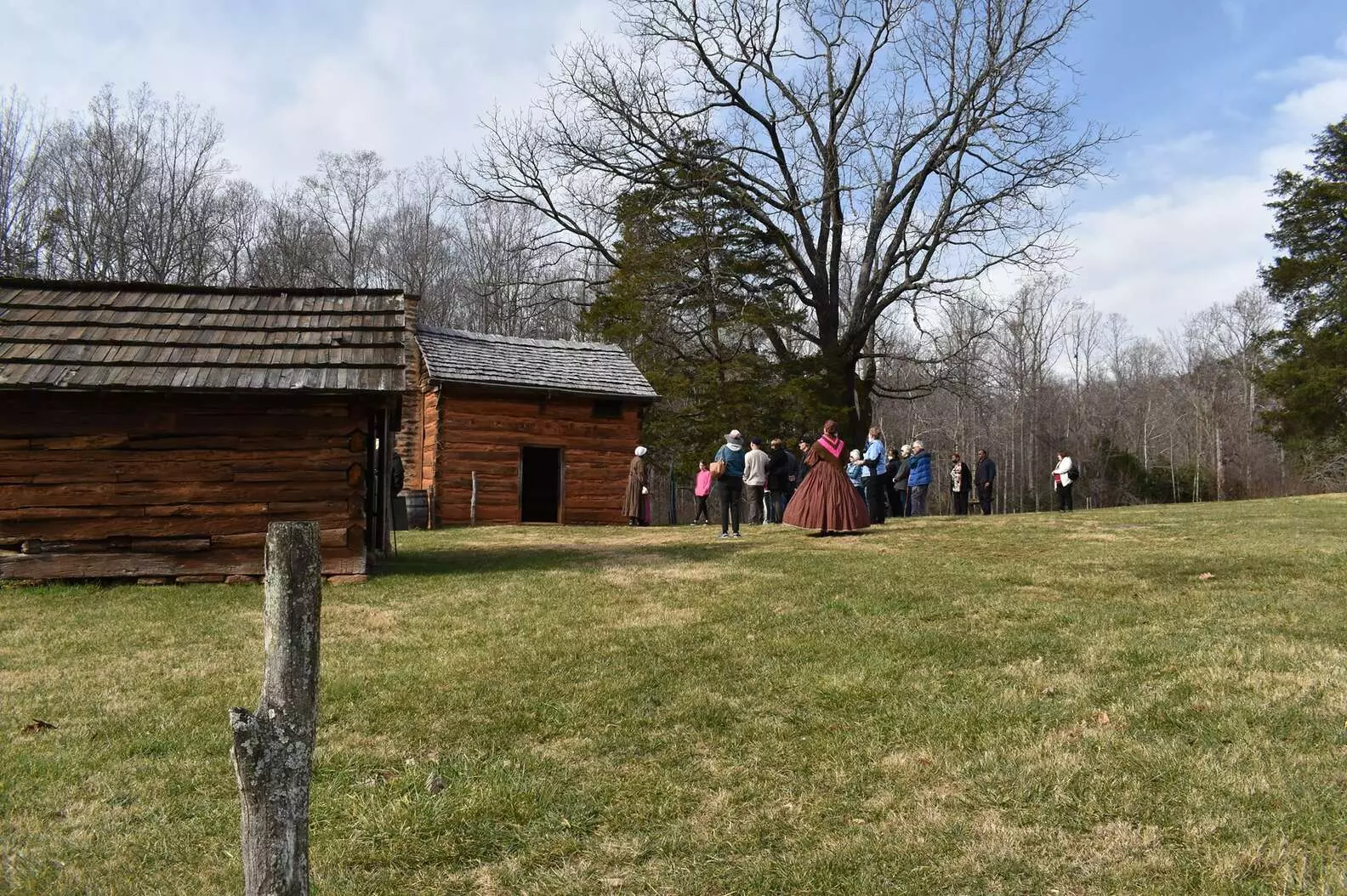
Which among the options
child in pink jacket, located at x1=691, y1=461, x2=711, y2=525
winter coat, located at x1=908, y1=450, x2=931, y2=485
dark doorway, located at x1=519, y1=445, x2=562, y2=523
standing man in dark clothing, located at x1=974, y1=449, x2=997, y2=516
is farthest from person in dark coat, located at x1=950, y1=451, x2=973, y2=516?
dark doorway, located at x1=519, y1=445, x2=562, y2=523

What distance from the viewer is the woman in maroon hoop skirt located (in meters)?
14.1

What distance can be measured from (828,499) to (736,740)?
31.9 feet

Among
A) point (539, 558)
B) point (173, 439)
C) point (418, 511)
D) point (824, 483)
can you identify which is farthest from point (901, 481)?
point (173, 439)

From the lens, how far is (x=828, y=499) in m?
14.2

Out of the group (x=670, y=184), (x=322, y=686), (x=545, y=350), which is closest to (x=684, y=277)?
(x=670, y=184)

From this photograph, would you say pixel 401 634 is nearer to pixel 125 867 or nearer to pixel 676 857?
pixel 125 867

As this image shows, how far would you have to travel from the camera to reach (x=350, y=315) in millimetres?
12336

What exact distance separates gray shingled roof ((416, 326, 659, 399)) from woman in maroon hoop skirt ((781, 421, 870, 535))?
852 centimetres

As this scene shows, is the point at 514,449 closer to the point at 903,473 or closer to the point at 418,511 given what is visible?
the point at 418,511

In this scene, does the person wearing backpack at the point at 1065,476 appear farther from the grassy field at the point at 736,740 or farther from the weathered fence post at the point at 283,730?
the weathered fence post at the point at 283,730

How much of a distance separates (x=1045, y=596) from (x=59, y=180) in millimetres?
36751

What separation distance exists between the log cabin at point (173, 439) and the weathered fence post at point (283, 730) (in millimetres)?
9036

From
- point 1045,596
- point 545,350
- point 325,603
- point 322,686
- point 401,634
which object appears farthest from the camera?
point 545,350

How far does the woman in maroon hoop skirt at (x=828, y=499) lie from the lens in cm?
1411
